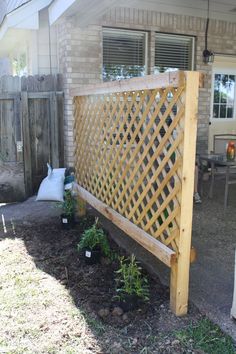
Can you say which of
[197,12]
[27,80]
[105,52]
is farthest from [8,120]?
[197,12]

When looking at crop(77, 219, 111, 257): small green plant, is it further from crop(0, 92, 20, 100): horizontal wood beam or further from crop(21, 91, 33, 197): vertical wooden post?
crop(0, 92, 20, 100): horizontal wood beam

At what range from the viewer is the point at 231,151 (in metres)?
4.96

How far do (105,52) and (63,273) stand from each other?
404cm

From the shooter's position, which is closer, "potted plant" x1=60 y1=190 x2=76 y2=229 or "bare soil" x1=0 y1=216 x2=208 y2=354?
"bare soil" x1=0 y1=216 x2=208 y2=354

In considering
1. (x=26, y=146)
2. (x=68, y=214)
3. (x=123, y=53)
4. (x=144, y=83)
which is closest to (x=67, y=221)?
(x=68, y=214)

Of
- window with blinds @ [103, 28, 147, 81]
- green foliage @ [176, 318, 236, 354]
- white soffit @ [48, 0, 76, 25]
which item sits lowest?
green foliage @ [176, 318, 236, 354]

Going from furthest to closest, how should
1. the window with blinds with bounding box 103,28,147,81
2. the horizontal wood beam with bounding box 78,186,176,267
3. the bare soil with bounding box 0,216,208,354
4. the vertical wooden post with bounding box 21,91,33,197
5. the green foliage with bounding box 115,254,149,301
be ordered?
the window with blinds with bounding box 103,28,147,81 → the vertical wooden post with bounding box 21,91,33,197 → the green foliage with bounding box 115,254,149,301 → the horizontal wood beam with bounding box 78,186,176,267 → the bare soil with bounding box 0,216,208,354

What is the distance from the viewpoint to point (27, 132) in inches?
220

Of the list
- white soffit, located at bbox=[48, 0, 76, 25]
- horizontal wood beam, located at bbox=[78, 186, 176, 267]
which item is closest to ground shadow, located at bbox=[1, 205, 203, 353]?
horizontal wood beam, located at bbox=[78, 186, 176, 267]

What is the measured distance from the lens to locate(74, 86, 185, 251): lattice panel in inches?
97.8

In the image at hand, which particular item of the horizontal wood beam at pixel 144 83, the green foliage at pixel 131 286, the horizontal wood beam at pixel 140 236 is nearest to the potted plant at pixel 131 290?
the green foliage at pixel 131 286

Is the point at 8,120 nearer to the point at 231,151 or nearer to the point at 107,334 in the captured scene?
the point at 231,151

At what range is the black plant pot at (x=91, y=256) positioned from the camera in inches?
134

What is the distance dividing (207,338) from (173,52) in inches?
211
